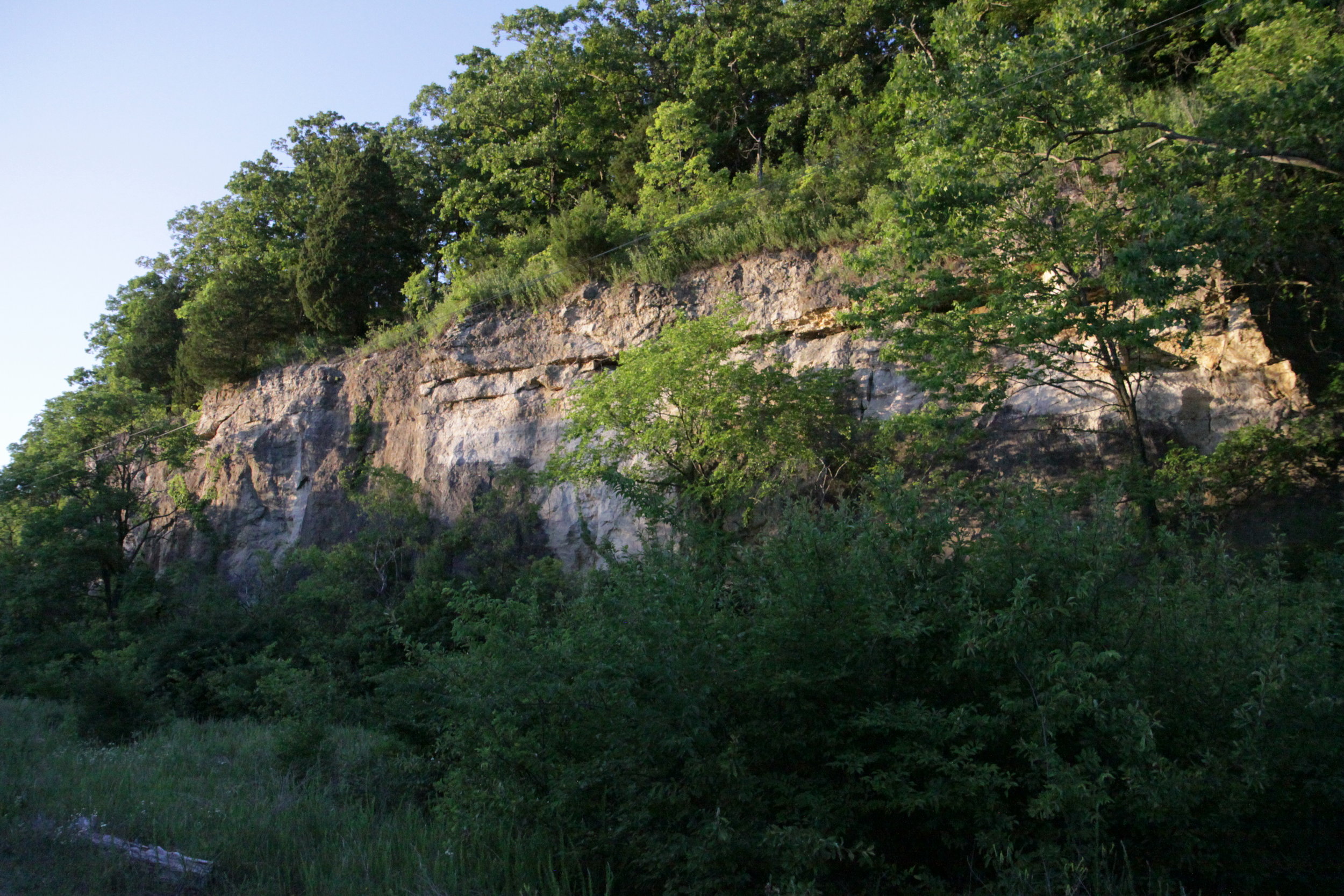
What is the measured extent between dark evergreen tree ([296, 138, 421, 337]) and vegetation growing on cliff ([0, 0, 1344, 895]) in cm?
18

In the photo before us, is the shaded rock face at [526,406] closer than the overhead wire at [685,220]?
No

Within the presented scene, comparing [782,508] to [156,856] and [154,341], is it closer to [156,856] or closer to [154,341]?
[156,856]

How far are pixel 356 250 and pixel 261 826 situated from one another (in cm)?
2342

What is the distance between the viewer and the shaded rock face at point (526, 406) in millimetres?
15047

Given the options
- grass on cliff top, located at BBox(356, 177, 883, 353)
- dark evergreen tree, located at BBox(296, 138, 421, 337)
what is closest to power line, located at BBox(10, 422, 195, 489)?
dark evergreen tree, located at BBox(296, 138, 421, 337)

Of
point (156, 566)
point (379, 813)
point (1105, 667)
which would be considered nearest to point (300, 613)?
point (156, 566)

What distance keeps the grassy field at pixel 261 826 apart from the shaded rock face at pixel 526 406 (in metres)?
9.28

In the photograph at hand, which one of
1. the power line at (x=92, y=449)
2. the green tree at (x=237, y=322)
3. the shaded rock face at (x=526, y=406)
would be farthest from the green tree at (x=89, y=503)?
the green tree at (x=237, y=322)

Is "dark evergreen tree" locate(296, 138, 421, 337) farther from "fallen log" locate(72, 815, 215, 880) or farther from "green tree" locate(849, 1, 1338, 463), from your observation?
"fallen log" locate(72, 815, 215, 880)

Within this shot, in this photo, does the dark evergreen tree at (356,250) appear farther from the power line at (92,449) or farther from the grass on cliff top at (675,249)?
the power line at (92,449)

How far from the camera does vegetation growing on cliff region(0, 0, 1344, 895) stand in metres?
5.14

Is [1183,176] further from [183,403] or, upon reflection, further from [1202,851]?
[183,403]

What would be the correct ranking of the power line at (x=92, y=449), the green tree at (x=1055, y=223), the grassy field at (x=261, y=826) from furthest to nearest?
1. the power line at (x=92, y=449)
2. the green tree at (x=1055, y=223)
3. the grassy field at (x=261, y=826)

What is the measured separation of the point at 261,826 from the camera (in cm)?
686
